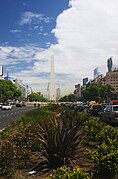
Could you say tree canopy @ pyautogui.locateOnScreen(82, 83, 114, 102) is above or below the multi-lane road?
above

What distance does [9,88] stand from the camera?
141 metres

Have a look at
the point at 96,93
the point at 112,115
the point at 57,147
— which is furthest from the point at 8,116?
the point at 96,93

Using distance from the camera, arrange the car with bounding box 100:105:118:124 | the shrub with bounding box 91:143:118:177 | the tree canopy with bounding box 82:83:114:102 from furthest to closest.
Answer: the tree canopy with bounding box 82:83:114:102
the car with bounding box 100:105:118:124
the shrub with bounding box 91:143:118:177

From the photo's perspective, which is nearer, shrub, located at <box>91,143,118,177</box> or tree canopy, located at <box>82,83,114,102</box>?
shrub, located at <box>91,143,118,177</box>

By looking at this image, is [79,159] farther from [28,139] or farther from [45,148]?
[28,139]

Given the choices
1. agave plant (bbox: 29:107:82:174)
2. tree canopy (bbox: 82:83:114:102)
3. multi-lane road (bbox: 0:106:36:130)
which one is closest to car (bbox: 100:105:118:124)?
multi-lane road (bbox: 0:106:36:130)

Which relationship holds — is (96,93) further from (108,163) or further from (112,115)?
(108,163)

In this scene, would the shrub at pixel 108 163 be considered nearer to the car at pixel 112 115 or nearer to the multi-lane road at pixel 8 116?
the multi-lane road at pixel 8 116

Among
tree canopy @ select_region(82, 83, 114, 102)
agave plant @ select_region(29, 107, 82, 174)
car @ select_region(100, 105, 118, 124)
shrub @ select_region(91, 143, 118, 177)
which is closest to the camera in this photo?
shrub @ select_region(91, 143, 118, 177)

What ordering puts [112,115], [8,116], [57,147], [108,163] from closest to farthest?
[108,163]
[57,147]
[112,115]
[8,116]

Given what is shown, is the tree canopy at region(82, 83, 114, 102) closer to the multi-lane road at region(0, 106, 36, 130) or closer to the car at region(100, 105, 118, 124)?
the multi-lane road at region(0, 106, 36, 130)

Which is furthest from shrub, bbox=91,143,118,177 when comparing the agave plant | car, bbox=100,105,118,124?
car, bbox=100,105,118,124

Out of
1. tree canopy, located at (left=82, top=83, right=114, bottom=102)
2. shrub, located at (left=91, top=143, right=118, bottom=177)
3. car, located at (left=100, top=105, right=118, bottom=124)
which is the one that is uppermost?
tree canopy, located at (left=82, top=83, right=114, bottom=102)

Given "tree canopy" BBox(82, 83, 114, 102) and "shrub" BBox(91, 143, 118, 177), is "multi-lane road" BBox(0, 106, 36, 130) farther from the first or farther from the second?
"tree canopy" BBox(82, 83, 114, 102)
